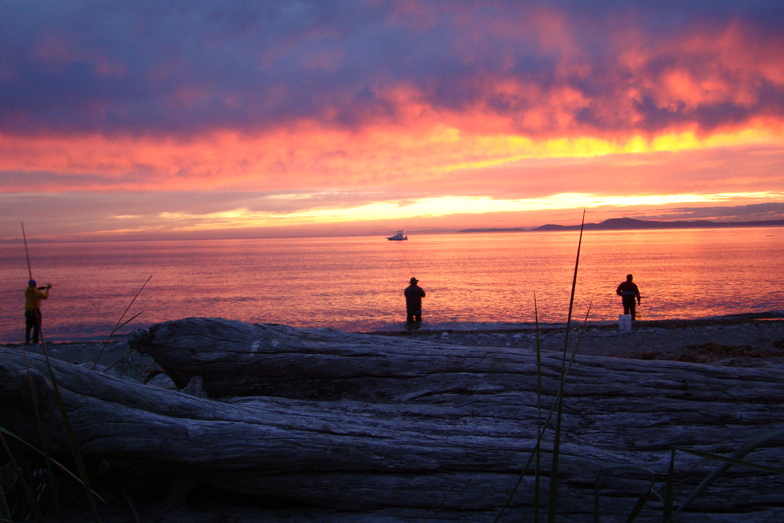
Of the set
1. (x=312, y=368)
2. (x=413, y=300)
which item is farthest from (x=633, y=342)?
(x=312, y=368)

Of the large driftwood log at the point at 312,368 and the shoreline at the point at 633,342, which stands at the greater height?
the large driftwood log at the point at 312,368

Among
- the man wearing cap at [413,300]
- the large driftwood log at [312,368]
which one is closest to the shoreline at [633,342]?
the man wearing cap at [413,300]

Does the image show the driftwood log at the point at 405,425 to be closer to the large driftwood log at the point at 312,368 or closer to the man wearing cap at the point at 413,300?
the large driftwood log at the point at 312,368

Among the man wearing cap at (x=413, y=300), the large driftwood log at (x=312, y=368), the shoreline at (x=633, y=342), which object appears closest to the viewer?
the large driftwood log at (x=312, y=368)

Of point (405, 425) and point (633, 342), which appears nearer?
point (405, 425)

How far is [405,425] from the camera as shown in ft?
11.1

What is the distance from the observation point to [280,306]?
32.7 meters

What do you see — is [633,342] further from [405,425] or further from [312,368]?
[405,425]

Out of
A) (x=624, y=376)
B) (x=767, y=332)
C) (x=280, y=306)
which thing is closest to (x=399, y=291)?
(x=280, y=306)

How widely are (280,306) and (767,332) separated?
26188 mm

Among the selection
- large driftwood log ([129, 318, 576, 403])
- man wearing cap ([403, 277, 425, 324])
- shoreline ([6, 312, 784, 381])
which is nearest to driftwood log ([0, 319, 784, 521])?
large driftwood log ([129, 318, 576, 403])

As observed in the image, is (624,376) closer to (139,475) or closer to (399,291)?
(139,475)

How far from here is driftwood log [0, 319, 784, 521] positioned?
2.78m

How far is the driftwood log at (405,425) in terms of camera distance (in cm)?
278
